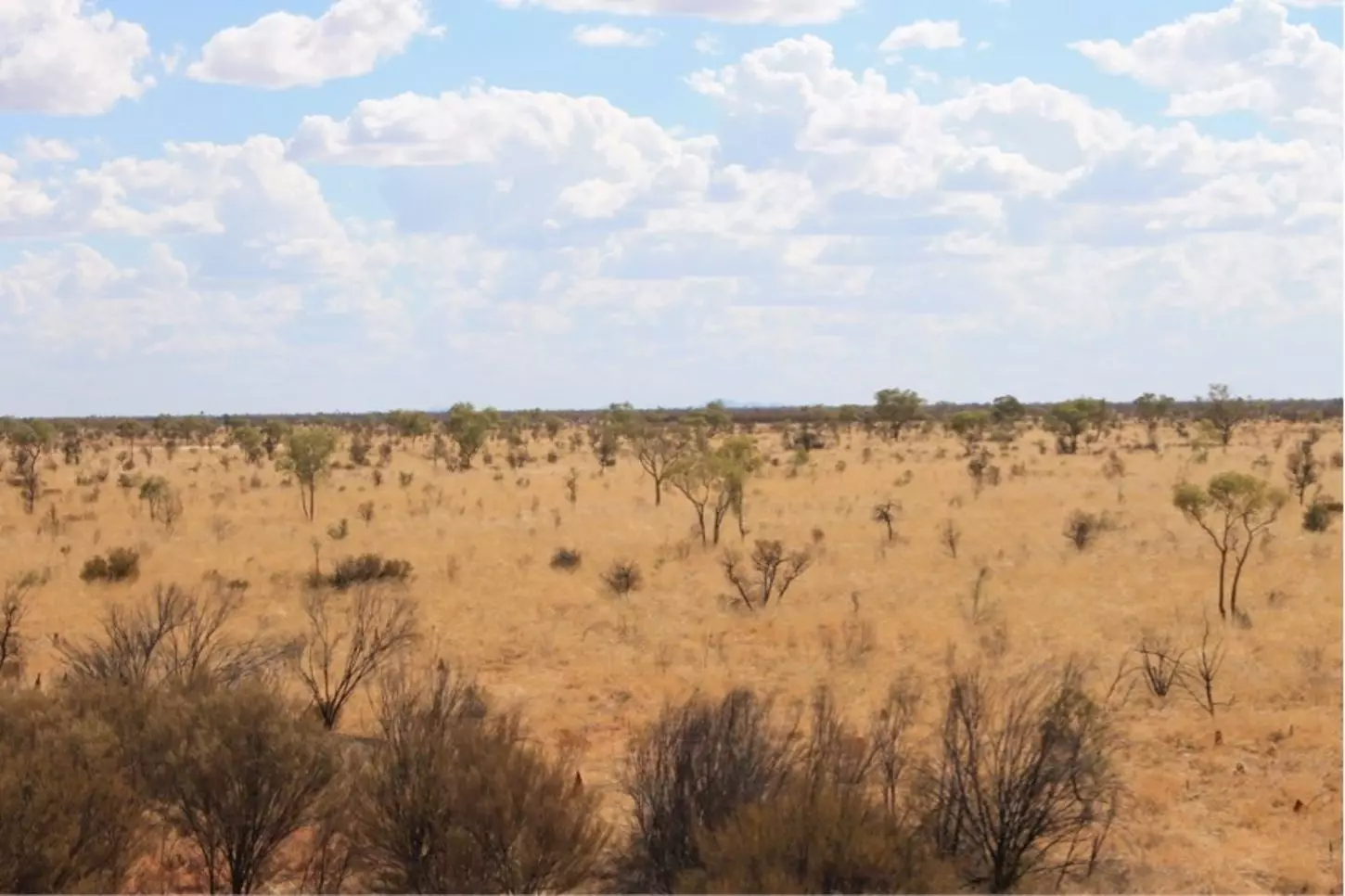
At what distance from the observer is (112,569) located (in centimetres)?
2558

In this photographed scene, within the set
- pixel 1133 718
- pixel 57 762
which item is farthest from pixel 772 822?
pixel 1133 718

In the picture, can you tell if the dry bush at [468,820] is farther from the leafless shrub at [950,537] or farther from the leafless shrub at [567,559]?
the leafless shrub at [950,537]

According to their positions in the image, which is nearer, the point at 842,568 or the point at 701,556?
the point at 842,568

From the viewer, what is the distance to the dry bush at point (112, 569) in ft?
83.1

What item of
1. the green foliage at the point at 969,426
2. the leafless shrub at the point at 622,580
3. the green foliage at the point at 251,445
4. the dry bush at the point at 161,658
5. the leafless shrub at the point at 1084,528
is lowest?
the leafless shrub at the point at 622,580

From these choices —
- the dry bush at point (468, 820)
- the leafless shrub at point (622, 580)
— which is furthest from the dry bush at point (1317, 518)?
the dry bush at point (468, 820)

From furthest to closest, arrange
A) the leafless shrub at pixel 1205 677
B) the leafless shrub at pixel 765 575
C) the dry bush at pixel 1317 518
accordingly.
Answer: the dry bush at pixel 1317 518 → the leafless shrub at pixel 765 575 → the leafless shrub at pixel 1205 677

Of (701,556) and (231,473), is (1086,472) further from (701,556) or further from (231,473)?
(231,473)

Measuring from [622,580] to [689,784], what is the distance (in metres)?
14.8

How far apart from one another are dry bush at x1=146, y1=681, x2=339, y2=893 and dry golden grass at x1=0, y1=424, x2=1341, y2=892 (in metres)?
4.07

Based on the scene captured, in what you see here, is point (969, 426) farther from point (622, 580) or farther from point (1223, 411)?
point (622, 580)

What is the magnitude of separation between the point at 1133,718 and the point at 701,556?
13.6 meters

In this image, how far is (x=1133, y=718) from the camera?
52.4ft

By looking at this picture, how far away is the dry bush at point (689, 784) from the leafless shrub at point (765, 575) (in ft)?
39.9
